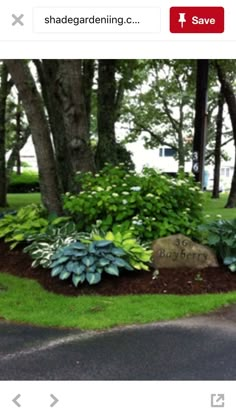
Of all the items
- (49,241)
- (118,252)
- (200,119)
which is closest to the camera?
(118,252)

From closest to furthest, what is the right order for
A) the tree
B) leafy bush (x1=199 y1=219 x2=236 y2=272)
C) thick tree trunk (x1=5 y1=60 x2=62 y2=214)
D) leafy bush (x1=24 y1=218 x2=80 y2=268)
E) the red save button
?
1. the red save button
2. leafy bush (x1=199 y1=219 x2=236 y2=272)
3. leafy bush (x1=24 y1=218 x2=80 y2=268)
4. thick tree trunk (x1=5 y1=60 x2=62 y2=214)
5. the tree

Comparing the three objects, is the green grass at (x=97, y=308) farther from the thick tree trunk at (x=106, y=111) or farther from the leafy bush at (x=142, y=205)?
the thick tree trunk at (x=106, y=111)

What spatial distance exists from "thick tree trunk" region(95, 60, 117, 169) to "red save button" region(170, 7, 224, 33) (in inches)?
248

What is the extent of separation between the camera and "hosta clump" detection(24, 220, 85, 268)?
568 centimetres

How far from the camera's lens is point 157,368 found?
3.17 metres

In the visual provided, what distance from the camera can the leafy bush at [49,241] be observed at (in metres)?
5.68

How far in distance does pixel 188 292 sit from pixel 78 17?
10.5 ft

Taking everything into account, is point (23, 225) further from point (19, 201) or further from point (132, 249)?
point (19, 201)

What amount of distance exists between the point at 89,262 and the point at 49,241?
4.47ft

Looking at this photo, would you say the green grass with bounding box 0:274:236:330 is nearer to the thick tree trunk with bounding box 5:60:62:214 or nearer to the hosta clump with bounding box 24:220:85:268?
the hosta clump with bounding box 24:220:85:268

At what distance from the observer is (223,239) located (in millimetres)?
5637

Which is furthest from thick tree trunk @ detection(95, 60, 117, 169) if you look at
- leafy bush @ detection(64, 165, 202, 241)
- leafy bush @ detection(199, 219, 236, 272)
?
leafy bush @ detection(199, 219, 236, 272)

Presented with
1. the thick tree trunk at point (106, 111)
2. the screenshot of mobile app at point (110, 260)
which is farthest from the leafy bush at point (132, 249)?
the thick tree trunk at point (106, 111)

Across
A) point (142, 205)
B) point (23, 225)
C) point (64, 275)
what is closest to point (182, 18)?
point (64, 275)
